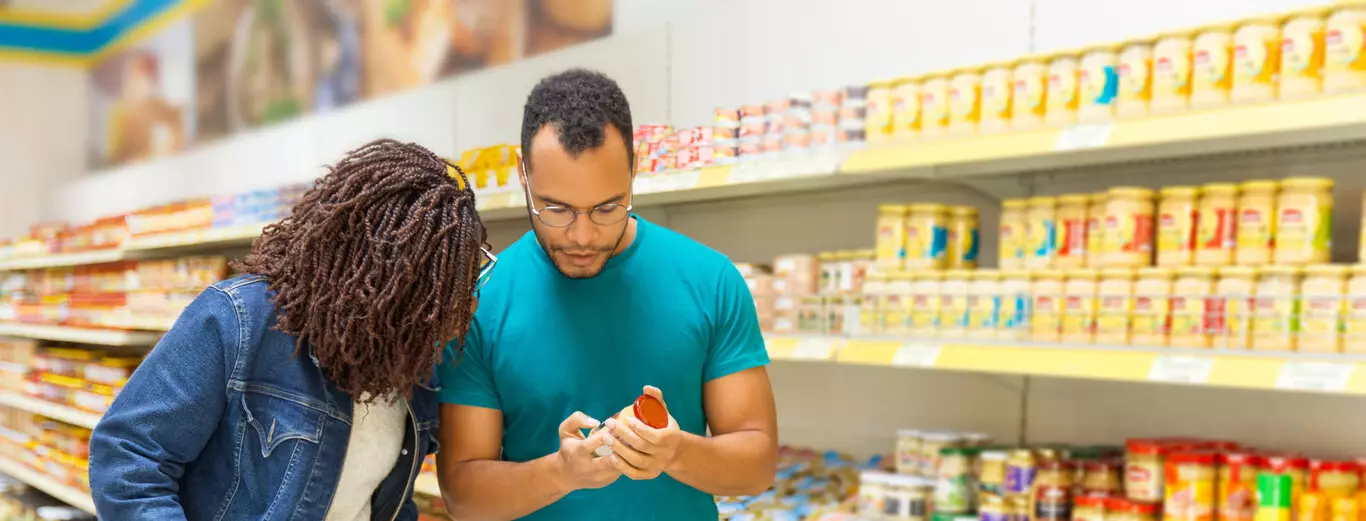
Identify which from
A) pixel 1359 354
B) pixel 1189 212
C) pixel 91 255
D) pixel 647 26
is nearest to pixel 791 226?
pixel 647 26

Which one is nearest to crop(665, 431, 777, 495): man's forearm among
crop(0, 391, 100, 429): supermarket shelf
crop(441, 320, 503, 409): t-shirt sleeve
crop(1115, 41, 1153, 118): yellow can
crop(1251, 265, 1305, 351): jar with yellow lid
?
crop(441, 320, 503, 409): t-shirt sleeve

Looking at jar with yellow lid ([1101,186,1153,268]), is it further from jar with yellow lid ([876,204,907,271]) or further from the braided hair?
the braided hair

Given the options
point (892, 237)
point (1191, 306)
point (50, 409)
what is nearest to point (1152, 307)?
point (1191, 306)

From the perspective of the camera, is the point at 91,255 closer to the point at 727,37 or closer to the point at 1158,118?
the point at 727,37

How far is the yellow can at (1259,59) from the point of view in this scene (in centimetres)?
193

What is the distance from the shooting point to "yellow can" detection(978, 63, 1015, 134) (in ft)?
7.52

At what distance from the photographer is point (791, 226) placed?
328 centimetres

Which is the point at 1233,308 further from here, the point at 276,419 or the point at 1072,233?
the point at 276,419

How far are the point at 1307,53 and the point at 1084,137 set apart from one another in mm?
409

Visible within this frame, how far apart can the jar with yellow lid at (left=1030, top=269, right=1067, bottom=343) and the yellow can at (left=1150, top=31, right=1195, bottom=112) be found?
0.42 m

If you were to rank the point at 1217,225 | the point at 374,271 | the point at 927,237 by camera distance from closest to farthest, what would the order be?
the point at 374,271, the point at 1217,225, the point at 927,237

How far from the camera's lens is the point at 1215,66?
6.51ft

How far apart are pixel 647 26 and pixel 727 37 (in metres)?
0.39

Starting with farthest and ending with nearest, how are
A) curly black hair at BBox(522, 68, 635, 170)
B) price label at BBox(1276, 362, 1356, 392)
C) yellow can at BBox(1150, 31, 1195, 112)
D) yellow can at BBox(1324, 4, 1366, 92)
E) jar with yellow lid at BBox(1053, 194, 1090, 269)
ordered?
1. jar with yellow lid at BBox(1053, 194, 1090, 269)
2. yellow can at BBox(1150, 31, 1195, 112)
3. yellow can at BBox(1324, 4, 1366, 92)
4. price label at BBox(1276, 362, 1356, 392)
5. curly black hair at BBox(522, 68, 635, 170)
